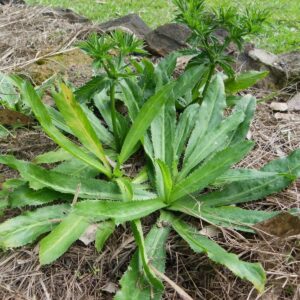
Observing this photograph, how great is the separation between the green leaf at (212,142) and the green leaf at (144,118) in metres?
0.25

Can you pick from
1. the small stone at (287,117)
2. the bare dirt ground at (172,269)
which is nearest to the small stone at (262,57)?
the small stone at (287,117)

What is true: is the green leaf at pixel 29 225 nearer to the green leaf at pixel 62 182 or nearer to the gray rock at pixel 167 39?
the green leaf at pixel 62 182

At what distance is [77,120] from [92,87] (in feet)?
0.53

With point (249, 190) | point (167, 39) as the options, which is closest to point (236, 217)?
point (249, 190)

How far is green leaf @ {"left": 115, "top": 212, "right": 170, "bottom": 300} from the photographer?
162 centimetres

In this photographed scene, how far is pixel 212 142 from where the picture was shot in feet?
7.06

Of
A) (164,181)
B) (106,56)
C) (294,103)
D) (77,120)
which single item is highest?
(106,56)

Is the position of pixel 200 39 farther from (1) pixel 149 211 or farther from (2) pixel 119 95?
(1) pixel 149 211

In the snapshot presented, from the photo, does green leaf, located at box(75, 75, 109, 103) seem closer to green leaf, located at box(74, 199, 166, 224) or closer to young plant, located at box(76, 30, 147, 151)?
young plant, located at box(76, 30, 147, 151)

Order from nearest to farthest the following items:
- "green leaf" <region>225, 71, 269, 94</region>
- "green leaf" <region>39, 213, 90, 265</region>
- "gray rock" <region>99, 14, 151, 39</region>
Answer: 1. "green leaf" <region>39, 213, 90, 265</region>
2. "green leaf" <region>225, 71, 269, 94</region>
3. "gray rock" <region>99, 14, 151, 39</region>

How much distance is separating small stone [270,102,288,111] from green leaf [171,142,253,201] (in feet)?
3.14

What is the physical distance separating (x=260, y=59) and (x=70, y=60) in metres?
1.25

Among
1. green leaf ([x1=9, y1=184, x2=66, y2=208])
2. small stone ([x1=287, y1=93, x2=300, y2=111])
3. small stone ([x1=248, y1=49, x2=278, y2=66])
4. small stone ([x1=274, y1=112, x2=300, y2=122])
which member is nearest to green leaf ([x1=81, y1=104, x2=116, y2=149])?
green leaf ([x1=9, y1=184, x2=66, y2=208])

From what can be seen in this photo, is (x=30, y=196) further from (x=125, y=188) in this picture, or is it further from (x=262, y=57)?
(x=262, y=57)
